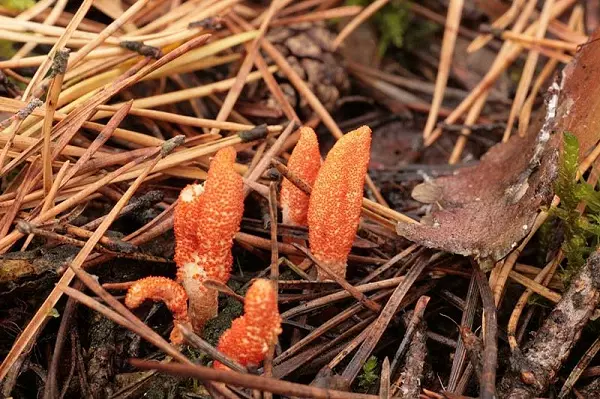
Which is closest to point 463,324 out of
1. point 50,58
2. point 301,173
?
point 301,173

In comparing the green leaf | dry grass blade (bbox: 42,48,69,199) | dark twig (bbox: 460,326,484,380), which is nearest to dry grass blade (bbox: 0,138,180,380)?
dry grass blade (bbox: 42,48,69,199)

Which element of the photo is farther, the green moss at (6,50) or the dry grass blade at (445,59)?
the dry grass blade at (445,59)

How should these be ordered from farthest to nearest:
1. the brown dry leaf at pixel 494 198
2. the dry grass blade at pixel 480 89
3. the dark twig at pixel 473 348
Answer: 1. the dry grass blade at pixel 480 89
2. the brown dry leaf at pixel 494 198
3. the dark twig at pixel 473 348

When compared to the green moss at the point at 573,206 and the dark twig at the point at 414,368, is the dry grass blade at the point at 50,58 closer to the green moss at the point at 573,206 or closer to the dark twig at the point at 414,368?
the dark twig at the point at 414,368

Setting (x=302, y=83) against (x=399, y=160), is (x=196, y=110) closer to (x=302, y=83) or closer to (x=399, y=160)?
(x=302, y=83)

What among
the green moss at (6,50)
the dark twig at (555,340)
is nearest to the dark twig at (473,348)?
the dark twig at (555,340)

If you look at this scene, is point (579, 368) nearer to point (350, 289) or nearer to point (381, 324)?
point (381, 324)

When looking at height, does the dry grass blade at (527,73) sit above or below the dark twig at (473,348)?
above
